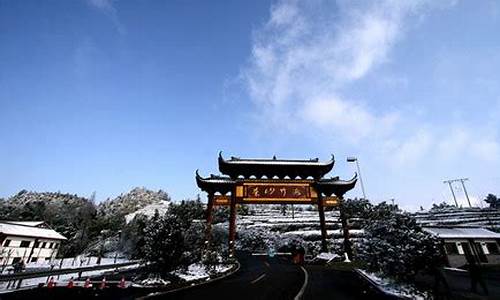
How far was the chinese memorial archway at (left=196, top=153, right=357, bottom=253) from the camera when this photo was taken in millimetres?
25938

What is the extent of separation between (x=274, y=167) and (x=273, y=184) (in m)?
1.76

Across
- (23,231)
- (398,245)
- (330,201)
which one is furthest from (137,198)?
(398,245)

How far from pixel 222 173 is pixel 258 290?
54.9 feet

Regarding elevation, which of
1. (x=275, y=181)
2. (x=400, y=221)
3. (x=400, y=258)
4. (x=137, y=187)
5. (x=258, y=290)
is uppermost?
(x=137, y=187)

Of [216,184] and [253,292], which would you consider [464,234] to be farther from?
[253,292]

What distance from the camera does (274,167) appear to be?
2703cm

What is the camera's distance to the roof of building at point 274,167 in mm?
26953

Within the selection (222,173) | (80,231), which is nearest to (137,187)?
(80,231)

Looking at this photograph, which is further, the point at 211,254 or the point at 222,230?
the point at 222,230

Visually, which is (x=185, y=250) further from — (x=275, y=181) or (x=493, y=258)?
(x=493, y=258)

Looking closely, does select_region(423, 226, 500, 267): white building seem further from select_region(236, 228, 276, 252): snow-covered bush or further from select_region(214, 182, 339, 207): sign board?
select_region(236, 228, 276, 252): snow-covered bush

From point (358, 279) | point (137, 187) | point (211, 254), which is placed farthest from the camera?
point (137, 187)

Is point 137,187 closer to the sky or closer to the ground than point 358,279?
closer to the sky

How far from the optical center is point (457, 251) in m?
27.2
